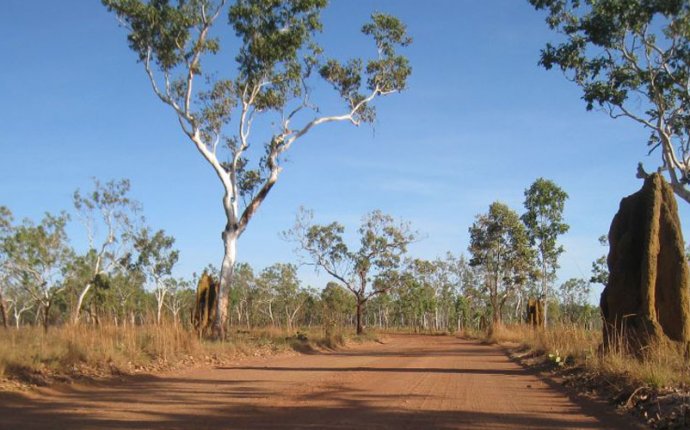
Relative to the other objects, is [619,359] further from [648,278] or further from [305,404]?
[305,404]

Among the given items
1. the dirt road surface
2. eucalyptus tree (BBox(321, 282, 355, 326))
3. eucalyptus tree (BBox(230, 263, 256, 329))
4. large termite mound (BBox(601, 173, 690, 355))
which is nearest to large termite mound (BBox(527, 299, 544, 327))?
large termite mound (BBox(601, 173, 690, 355))

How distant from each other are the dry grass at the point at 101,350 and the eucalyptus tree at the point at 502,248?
28.1 m

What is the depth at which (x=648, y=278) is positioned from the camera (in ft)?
35.3

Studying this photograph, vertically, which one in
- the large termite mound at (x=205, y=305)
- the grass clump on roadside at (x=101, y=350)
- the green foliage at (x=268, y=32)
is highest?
the green foliage at (x=268, y=32)

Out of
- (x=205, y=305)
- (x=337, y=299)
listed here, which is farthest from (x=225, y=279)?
(x=337, y=299)

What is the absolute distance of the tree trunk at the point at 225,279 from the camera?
1916 centimetres

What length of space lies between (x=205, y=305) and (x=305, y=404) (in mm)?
12940

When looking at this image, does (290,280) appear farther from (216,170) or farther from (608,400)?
(608,400)

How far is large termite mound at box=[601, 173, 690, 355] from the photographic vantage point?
10664mm

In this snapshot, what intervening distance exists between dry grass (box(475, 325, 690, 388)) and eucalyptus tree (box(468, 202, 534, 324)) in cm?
2485

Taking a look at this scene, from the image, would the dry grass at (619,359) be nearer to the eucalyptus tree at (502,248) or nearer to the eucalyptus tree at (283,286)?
the eucalyptus tree at (502,248)

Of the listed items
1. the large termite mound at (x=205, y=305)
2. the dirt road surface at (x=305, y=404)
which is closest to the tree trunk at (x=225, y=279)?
the large termite mound at (x=205, y=305)

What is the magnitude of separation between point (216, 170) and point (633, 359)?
565 inches

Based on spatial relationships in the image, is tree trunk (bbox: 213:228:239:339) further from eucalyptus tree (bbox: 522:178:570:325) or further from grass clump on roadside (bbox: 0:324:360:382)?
eucalyptus tree (bbox: 522:178:570:325)
